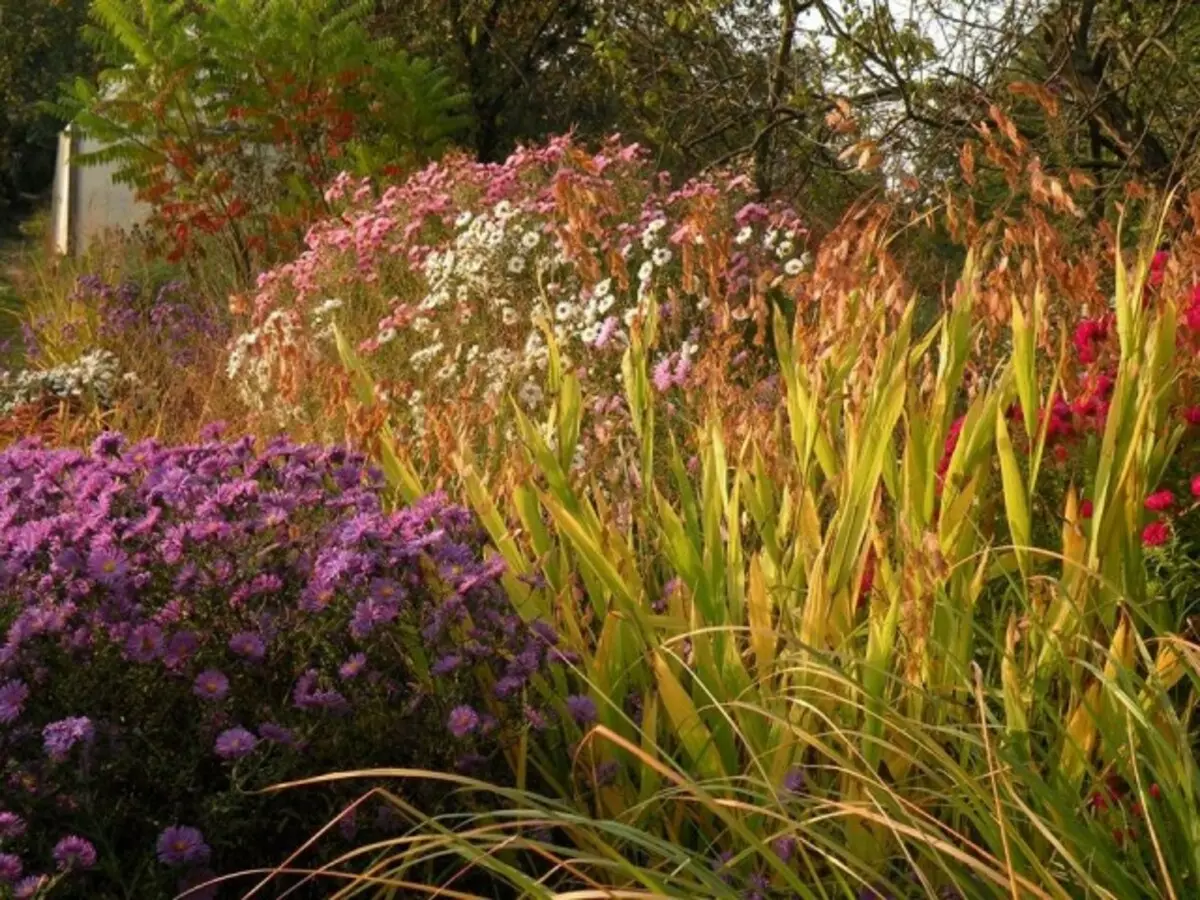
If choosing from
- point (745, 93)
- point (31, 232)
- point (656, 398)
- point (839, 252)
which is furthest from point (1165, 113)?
point (31, 232)

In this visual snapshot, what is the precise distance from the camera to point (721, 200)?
6863 mm

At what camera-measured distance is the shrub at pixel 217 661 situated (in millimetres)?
2316

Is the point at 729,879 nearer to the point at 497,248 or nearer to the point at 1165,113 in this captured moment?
the point at 497,248

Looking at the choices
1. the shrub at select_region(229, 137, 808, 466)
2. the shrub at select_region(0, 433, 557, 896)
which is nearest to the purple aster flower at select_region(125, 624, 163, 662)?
the shrub at select_region(0, 433, 557, 896)

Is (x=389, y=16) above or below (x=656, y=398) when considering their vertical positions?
above

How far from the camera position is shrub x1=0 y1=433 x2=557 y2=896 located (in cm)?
232

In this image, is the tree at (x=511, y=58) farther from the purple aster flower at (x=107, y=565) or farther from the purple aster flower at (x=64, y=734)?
the purple aster flower at (x=64, y=734)

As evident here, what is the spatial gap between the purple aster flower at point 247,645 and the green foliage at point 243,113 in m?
8.04

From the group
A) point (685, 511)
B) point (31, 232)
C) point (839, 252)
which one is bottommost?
point (31, 232)

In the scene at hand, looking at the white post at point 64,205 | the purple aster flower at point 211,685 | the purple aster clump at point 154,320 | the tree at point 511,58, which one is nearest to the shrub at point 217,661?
the purple aster flower at point 211,685

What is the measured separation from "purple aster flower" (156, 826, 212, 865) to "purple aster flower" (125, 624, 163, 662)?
0.92 feet

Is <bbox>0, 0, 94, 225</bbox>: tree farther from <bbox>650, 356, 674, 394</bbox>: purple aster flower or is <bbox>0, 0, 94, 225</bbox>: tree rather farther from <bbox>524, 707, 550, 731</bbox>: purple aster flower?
<bbox>524, 707, 550, 731</bbox>: purple aster flower

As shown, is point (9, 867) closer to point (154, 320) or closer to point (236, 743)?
point (236, 743)

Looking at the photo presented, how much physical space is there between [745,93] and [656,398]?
4553mm
